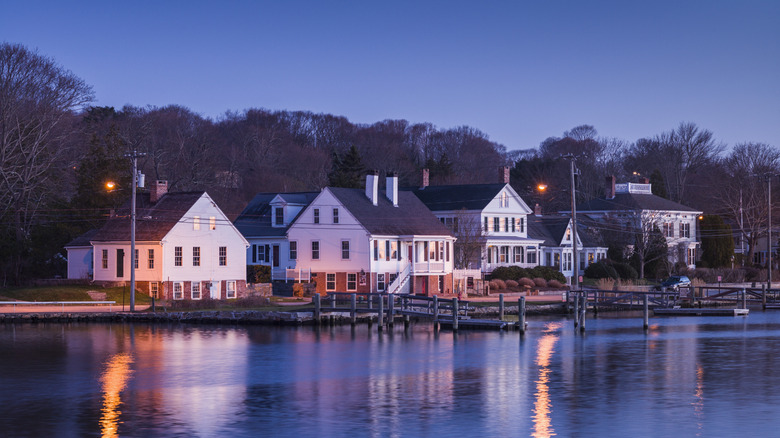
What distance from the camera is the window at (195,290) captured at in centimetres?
6849

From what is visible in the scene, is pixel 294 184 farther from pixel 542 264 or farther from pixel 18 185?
pixel 18 185

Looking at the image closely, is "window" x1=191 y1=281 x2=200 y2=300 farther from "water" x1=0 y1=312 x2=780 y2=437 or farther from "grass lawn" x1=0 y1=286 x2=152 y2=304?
"water" x1=0 y1=312 x2=780 y2=437

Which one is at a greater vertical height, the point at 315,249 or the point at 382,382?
the point at 315,249

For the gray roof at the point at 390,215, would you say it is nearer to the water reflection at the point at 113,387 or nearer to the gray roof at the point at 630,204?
the gray roof at the point at 630,204

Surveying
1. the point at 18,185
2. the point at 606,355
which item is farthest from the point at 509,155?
the point at 606,355

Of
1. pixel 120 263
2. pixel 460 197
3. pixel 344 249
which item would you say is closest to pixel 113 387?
pixel 120 263

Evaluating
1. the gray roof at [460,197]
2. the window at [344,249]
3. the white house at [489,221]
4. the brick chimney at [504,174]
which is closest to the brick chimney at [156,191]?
the window at [344,249]

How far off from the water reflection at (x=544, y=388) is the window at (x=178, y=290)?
1014 inches

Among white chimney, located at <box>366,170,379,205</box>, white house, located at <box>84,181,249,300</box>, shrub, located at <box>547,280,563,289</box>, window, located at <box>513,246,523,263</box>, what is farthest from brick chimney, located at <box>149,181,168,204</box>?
window, located at <box>513,246,523,263</box>

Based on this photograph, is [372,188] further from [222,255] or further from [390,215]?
[222,255]

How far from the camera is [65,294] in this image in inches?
2539

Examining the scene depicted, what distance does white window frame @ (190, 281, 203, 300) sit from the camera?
224 ft

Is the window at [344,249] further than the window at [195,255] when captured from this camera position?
Yes

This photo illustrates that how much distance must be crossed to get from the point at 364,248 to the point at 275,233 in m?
7.57
